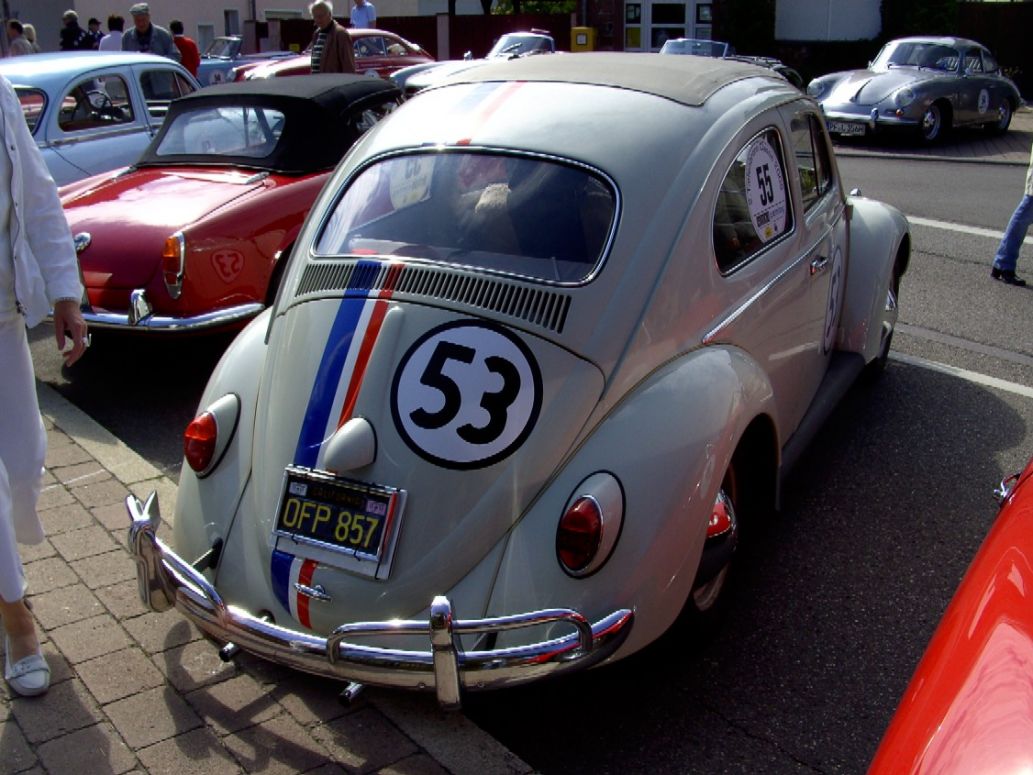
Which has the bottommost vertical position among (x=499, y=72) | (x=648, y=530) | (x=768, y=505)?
(x=768, y=505)

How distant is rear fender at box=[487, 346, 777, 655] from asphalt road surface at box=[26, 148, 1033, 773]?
1.37ft

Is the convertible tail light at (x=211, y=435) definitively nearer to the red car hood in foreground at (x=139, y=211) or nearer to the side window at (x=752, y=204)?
the side window at (x=752, y=204)

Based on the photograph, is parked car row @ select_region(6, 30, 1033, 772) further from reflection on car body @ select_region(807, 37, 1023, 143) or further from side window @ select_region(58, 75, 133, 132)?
reflection on car body @ select_region(807, 37, 1023, 143)

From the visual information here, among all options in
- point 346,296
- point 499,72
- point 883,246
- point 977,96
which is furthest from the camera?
point 977,96

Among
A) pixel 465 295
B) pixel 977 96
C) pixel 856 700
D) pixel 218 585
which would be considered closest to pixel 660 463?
pixel 465 295

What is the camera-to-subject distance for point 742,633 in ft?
11.9

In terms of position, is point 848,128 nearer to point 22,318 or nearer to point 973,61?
point 973,61

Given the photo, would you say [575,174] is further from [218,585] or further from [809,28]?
[809,28]

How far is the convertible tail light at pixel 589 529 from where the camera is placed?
113 inches

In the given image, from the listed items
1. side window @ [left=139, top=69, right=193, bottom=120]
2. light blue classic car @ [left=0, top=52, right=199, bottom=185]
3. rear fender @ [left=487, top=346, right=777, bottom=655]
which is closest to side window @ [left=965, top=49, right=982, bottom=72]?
side window @ [left=139, top=69, right=193, bottom=120]

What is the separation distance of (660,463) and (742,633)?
37.0 inches

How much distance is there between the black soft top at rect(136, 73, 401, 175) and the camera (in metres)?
6.62

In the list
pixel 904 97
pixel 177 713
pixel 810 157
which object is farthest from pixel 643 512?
pixel 904 97

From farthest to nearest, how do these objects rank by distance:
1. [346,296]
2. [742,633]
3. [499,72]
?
[499,72]
[742,633]
[346,296]
